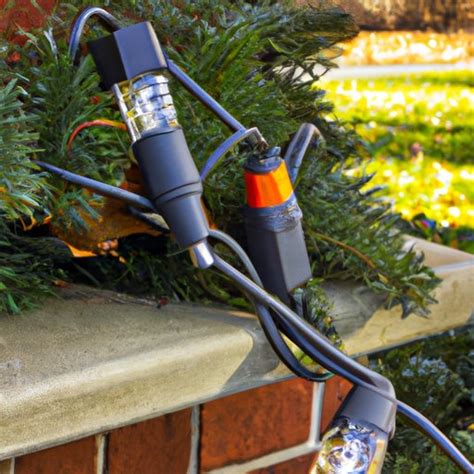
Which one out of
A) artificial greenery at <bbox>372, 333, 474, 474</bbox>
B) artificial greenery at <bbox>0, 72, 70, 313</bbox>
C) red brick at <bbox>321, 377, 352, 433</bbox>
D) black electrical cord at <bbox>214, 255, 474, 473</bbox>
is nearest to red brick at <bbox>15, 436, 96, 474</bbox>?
artificial greenery at <bbox>0, 72, 70, 313</bbox>

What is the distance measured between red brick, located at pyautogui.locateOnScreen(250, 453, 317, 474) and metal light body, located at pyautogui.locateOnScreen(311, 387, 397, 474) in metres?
0.34

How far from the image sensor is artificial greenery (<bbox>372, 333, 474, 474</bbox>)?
1478 mm

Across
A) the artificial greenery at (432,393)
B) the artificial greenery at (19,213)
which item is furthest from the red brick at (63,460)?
the artificial greenery at (432,393)

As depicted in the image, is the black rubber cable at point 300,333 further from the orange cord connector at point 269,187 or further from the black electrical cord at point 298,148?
the black electrical cord at point 298,148

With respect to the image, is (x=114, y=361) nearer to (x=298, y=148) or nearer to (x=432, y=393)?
(x=298, y=148)

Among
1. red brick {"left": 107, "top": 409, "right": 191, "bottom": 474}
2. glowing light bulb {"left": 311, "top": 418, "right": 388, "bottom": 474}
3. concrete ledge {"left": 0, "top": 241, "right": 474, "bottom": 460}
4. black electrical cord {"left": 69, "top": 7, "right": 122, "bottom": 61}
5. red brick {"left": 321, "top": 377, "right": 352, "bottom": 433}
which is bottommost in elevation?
red brick {"left": 321, "top": 377, "right": 352, "bottom": 433}

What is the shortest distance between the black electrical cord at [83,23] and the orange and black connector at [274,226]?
21 cm

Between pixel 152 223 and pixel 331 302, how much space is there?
0.27 m

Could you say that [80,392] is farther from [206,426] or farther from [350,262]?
[350,262]

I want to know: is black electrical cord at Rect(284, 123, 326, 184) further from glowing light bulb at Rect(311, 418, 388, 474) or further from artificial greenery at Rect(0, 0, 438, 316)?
glowing light bulb at Rect(311, 418, 388, 474)

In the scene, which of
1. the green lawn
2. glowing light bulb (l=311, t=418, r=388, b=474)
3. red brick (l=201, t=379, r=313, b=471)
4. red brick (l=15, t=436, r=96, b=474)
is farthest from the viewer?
the green lawn

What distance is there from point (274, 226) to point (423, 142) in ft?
12.4

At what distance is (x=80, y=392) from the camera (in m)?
0.89

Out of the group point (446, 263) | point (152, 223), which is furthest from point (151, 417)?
point (446, 263)
